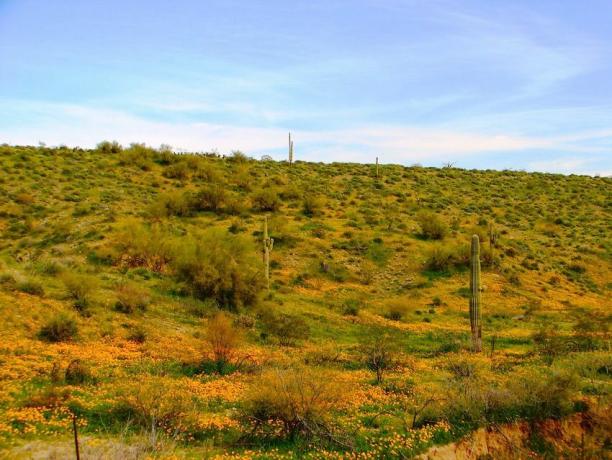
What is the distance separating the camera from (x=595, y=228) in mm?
46562

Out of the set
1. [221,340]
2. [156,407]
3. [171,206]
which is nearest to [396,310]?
[221,340]

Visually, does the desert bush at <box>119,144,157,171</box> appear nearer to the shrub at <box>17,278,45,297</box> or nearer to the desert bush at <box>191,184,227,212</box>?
the desert bush at <box>191,184,227,212</box>

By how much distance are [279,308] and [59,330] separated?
1047cm

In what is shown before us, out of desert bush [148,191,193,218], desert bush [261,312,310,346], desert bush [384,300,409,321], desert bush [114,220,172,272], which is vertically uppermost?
desert bush [148,191,193,218]

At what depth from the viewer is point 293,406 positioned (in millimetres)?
10359

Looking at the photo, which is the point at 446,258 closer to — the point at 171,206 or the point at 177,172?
the point at 171,206

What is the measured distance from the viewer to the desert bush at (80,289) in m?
19.2

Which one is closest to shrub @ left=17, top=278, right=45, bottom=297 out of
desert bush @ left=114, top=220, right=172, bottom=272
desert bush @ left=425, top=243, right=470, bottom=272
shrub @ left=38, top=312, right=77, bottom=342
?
shrub @ left=38, top=312, right=77, bottom=342

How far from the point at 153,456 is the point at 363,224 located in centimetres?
3345

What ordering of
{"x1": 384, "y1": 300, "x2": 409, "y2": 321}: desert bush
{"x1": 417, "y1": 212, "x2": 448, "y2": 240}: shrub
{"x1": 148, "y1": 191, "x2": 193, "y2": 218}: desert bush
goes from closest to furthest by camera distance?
{"x1": 384, "y1": 300, "x2": 409, "y2": 321}: desert bush → {"x1": 148, "y1": 191, "x2": 193, "y2": 218}: desert bush → {"x1": 417, "y1": 212, "x2": 448, "y2": 240}: shrub

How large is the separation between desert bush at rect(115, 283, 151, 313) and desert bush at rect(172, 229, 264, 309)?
299 cm

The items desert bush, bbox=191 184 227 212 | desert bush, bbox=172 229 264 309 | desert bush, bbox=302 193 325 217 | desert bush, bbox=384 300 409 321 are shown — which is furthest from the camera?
desert bush, bbox=302 193 325 217

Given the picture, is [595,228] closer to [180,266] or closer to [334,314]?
[334,314]

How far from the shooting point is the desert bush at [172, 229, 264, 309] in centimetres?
2380
